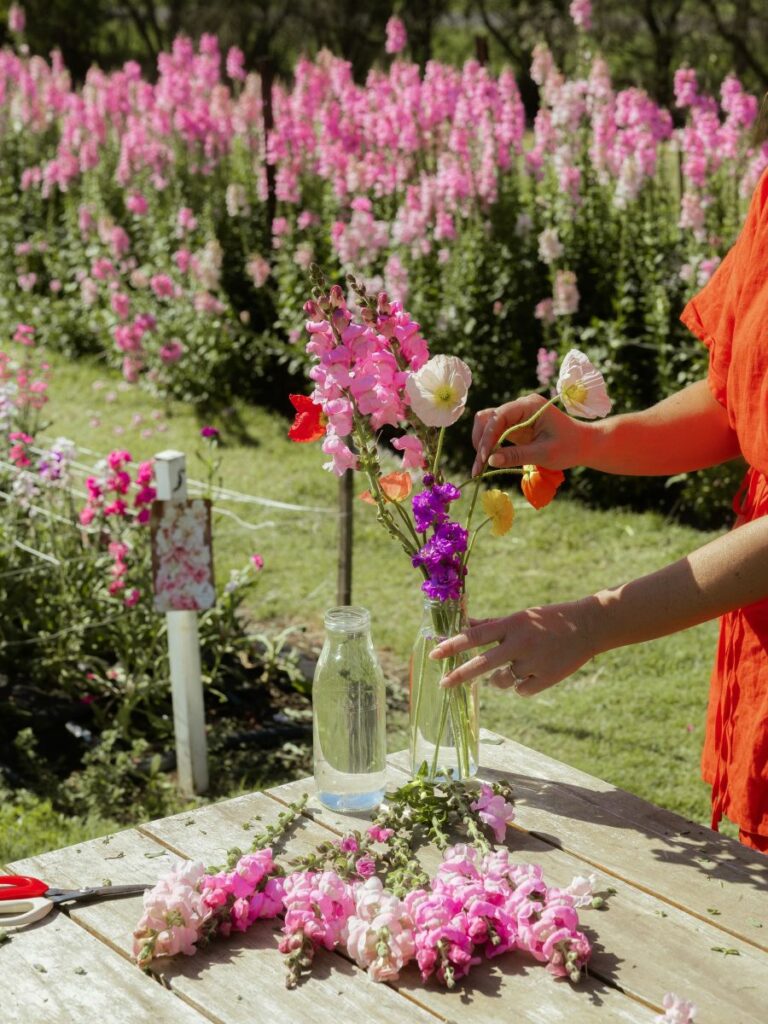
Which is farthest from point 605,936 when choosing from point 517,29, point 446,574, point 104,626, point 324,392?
point 517,29

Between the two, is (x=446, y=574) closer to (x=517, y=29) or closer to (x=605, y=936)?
(x=605, y=936)

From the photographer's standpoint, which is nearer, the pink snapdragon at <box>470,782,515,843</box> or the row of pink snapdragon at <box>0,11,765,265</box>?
the pink snapdragon at <box>470,782,515,843</box>

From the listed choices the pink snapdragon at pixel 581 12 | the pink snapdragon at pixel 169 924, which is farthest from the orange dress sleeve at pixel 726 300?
the pink snapdragon at pixel 581 12

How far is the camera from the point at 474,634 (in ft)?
4.83

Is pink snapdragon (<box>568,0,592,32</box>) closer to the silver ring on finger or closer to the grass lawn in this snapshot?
the grass lawn

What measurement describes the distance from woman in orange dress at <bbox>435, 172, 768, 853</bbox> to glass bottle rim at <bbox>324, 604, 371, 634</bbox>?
0.55ft

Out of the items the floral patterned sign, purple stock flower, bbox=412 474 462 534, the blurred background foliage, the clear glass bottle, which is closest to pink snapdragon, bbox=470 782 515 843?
the clear glass bottle

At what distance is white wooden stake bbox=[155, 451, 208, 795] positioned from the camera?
120 inches

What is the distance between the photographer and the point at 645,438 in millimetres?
1869

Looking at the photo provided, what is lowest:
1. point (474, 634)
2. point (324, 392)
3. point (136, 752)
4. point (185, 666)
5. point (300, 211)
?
point (136, 752)

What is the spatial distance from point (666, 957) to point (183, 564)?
1.84 metres

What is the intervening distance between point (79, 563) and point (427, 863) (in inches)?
95.1

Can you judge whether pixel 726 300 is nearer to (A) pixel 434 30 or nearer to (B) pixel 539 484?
(B) pixel 539 484

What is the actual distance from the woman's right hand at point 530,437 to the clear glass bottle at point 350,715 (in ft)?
0.84
